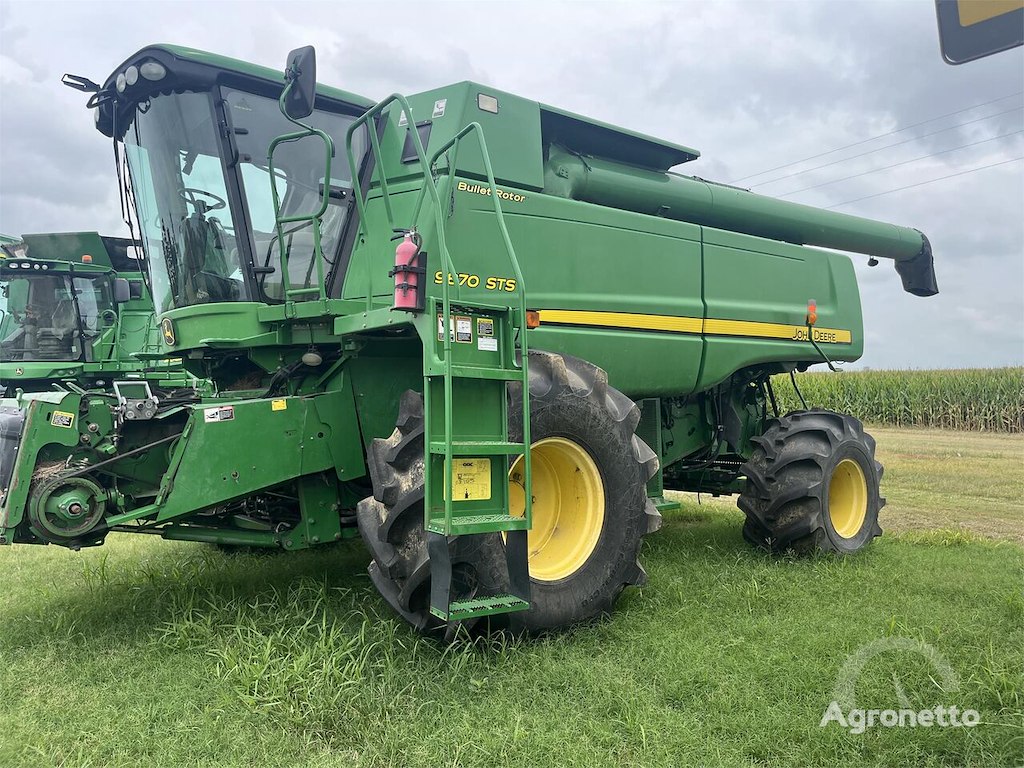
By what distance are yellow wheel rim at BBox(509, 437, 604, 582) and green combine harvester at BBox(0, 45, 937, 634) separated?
0.04 feet

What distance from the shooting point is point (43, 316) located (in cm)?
1165

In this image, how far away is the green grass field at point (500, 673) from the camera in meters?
2.88

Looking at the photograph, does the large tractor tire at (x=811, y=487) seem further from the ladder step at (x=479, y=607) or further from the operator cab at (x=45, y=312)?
the operator cab at (x=45, y=312)

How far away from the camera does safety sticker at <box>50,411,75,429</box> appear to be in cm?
393

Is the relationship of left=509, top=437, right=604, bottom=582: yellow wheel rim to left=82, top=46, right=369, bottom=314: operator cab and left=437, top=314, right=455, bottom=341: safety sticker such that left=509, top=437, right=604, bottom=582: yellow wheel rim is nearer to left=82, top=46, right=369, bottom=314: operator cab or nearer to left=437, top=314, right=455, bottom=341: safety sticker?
left=437, top=314, right=455, bottom=341: safety sticker

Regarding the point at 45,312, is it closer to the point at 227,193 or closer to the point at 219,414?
the point at 227,193

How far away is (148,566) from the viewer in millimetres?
5539

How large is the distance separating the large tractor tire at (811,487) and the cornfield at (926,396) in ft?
43.6

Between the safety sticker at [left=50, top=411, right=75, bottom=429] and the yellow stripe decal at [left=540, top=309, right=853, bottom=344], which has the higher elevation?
the yellow stripe decal at [left=540, top=309, right=853, bottom=344]

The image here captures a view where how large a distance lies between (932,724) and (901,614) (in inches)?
53.8

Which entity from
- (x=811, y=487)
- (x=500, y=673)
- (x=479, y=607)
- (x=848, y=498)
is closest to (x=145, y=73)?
(x=479, y=607)

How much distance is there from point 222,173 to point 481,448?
2.29 meters

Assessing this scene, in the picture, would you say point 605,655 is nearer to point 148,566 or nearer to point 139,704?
point 139,704

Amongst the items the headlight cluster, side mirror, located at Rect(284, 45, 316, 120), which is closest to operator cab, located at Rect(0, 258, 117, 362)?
the headlight cluster
